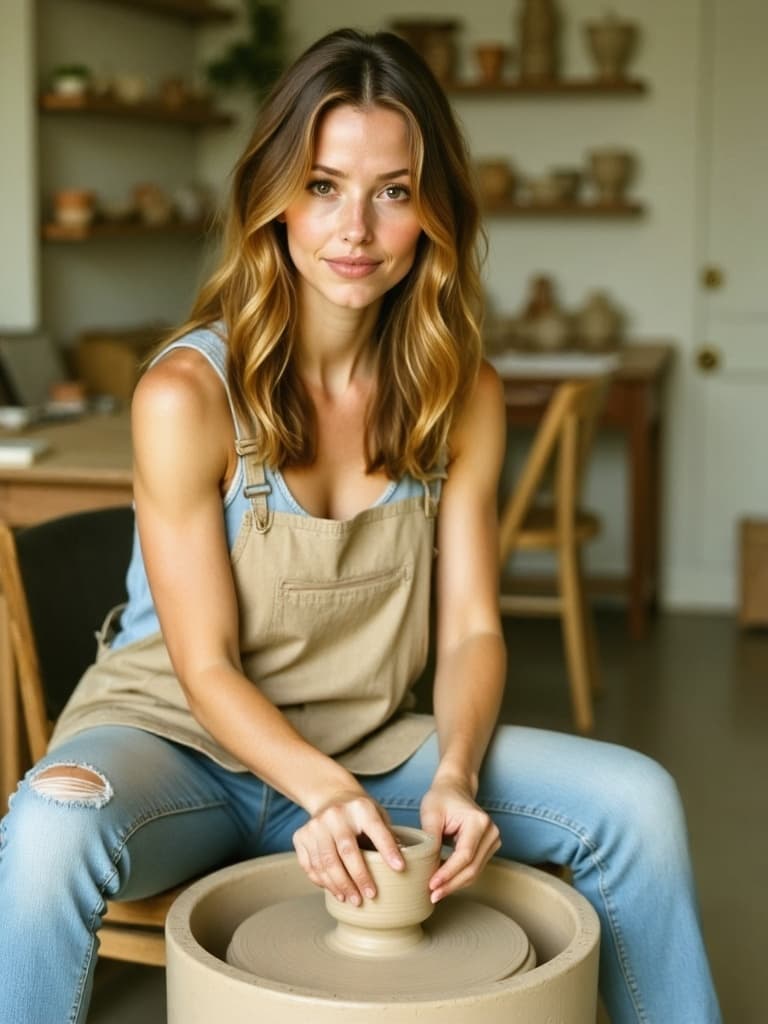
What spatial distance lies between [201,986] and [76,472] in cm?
174

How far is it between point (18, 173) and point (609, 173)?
2039 millimetres

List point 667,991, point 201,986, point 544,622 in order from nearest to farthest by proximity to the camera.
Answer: point 201,986 → point 667,991 → point 544,622

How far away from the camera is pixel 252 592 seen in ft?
5.85

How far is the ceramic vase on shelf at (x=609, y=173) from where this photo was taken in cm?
539

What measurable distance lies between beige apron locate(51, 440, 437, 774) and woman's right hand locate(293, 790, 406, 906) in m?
0.30

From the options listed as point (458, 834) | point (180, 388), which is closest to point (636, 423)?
point (180, 388)

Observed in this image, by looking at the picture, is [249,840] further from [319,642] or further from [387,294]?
[387,294]

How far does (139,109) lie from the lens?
507 centimetres

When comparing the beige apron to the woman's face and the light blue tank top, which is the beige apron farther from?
the woman's face

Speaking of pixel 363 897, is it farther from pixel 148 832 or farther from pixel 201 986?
pixel 148 832

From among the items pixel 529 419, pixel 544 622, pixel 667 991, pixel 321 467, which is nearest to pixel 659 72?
pixel 529 419

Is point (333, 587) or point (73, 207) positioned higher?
point (73, 207)

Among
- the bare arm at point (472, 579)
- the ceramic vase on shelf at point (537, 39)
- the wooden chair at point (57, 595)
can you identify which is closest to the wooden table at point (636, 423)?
the ceramic vase on shelf at point (537, 39)

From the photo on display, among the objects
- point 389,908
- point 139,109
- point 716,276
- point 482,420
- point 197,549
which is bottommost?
point 389,908
